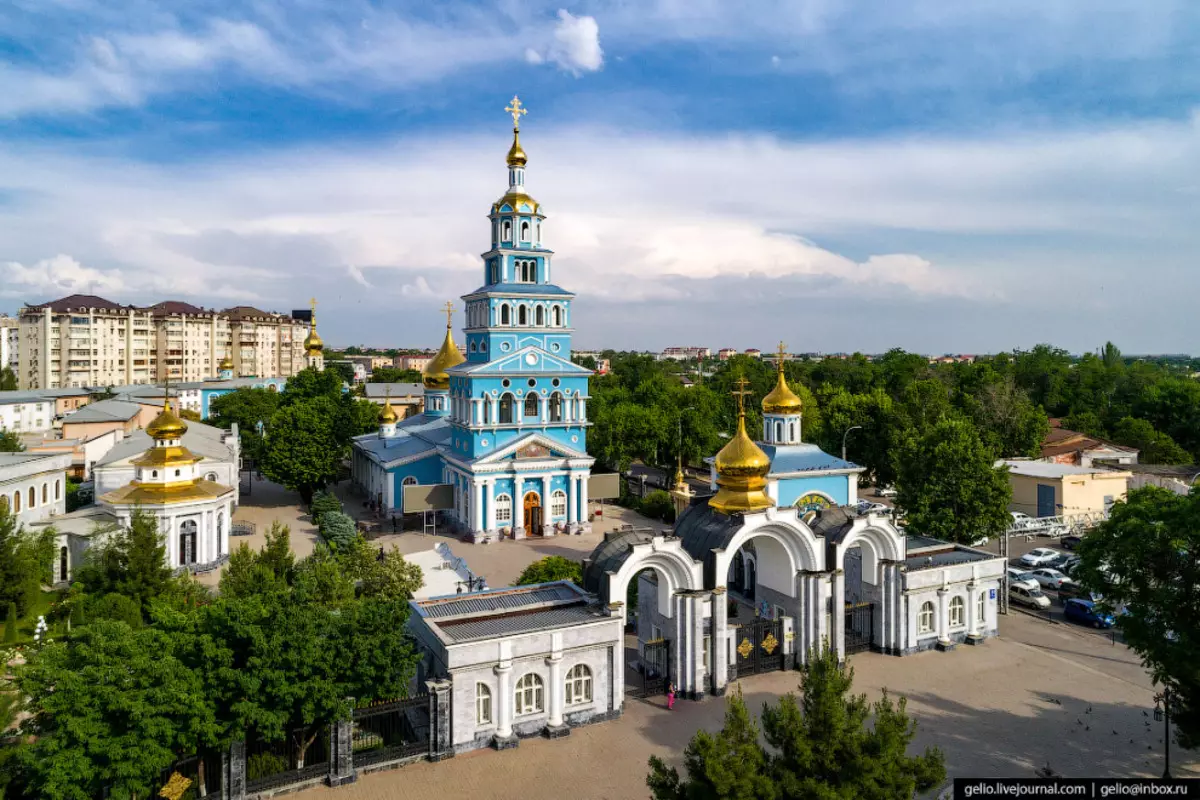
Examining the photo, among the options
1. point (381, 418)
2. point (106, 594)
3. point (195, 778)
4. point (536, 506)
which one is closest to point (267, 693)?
point (195, 778)

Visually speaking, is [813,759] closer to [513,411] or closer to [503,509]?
[503,509]

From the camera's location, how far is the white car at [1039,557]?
96.8 feet

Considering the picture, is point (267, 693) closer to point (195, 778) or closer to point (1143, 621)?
point (195, 778)

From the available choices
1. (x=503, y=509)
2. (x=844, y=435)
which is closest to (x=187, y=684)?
(x=503, y=509)

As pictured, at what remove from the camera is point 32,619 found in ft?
70.9

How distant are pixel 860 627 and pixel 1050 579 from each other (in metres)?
10.3

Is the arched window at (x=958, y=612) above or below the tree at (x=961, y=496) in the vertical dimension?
below

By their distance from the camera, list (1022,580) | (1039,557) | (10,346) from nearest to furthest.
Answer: (1022,580)
(1039,557)
(10,346)

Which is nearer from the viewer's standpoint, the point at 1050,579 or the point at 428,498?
the point at 1050,579

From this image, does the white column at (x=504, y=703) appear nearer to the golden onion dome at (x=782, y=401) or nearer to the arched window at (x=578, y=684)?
the arched window at (x=578, y=684)

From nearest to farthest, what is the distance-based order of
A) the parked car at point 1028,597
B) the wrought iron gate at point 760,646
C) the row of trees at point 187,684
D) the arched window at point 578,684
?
1. the row of trees at point 187,684
2. the arched window at point 578,684
3. the wrought iron gate at point 760,646
4. the parked car at point 1028,597

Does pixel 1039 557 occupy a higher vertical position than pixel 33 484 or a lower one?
lower

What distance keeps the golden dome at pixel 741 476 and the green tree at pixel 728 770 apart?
9.30 m

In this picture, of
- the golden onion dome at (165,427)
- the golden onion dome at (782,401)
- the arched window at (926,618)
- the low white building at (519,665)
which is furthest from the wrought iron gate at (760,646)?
the golden onion dome at (165,427)
